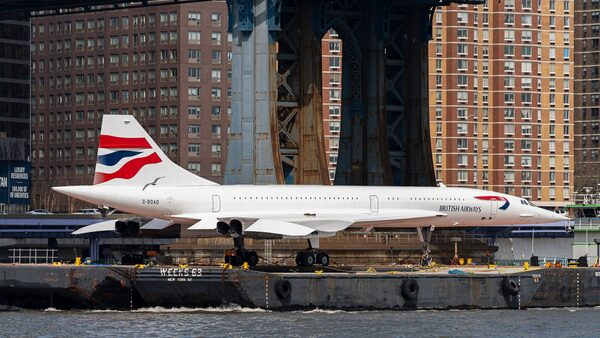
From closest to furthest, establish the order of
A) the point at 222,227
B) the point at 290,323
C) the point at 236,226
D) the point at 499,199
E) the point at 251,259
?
1. the point at 290,323
2. the point at 222,227
3. the point at 236,226
4. the point at 251,259
5. the point at 499,199

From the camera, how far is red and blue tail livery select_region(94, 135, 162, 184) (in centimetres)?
10075

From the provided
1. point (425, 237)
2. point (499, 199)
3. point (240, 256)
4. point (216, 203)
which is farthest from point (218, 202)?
point (499, 199)

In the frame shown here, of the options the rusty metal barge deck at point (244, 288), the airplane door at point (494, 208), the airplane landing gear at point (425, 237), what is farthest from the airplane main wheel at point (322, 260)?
the airplane door at point (494, 208)

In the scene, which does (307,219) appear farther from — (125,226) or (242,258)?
(125,226)

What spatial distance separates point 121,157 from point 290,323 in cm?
1792

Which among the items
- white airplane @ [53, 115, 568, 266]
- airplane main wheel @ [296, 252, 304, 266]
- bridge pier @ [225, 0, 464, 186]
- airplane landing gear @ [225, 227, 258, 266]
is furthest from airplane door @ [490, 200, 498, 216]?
airplane landing gear @ [225, 227, 258, 266]

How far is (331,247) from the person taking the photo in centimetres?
11388

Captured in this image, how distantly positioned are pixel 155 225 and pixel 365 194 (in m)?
13.4

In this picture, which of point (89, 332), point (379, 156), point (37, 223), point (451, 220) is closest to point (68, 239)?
point (37, 223)

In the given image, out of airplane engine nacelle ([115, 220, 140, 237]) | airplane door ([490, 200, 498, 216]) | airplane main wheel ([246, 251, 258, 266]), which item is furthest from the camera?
airplane door ([490, 200, 498, 216])

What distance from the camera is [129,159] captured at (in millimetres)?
101312

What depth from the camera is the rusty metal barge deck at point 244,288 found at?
93.6m

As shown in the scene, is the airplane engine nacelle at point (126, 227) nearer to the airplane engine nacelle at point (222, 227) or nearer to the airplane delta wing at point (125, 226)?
the airplane delta wing at point (125, 226)

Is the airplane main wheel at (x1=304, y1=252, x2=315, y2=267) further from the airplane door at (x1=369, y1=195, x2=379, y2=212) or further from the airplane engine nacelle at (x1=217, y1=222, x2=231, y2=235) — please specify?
the airplane door at (x1=369, y1=195, x2=379, y2=212)
